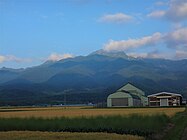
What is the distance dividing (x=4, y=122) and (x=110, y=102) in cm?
8894

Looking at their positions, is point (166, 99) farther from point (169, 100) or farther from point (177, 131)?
point (177, 131)

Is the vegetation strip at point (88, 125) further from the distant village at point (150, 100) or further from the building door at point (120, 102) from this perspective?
the building door at point (120, 102)

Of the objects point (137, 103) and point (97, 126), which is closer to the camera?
point (97, 126)

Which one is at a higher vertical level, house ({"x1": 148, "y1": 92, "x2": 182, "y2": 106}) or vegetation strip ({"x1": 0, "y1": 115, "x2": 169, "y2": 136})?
house ({"x1": 148, "y1": 92, "x2": 182, "y2": 106})

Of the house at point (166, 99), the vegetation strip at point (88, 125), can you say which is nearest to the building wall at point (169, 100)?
the house at point (166, 99)

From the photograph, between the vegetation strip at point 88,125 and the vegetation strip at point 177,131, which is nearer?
the vegetation strip at point 177,131

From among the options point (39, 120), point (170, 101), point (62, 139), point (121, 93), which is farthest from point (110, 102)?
point (62, 139)

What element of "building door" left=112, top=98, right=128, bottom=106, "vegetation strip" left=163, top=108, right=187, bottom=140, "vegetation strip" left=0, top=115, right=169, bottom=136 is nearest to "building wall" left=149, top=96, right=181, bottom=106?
"building door" left=112, top=98, right=128, bottom=106

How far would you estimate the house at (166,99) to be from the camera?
126 meters

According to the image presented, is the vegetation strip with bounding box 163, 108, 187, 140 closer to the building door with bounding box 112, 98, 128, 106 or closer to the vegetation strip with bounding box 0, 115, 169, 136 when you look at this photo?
the vegetation strip with bounding box 0, 115, 169, 136

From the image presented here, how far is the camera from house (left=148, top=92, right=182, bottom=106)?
126338mm

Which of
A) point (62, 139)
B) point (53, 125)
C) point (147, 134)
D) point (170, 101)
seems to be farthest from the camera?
point (170, 101)

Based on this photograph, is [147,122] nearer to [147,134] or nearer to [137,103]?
[147,134]

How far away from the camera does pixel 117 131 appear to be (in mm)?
33906
